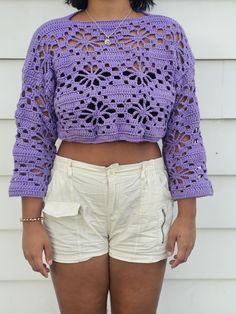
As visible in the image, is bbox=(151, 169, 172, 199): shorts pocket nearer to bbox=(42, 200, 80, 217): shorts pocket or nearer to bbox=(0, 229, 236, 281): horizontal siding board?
bbox=(42, 200, 80, 217): shorts pocket

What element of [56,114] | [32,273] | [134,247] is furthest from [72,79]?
[32,273]

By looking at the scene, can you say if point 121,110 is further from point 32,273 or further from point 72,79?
point 32,273

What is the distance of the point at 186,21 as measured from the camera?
5.62ft

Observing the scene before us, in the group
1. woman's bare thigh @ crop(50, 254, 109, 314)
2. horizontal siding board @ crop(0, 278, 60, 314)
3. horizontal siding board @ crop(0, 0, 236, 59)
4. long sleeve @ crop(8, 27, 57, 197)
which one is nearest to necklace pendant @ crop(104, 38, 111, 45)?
long sleeve @ crop(8, 27, 57, 197)

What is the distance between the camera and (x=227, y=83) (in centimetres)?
175

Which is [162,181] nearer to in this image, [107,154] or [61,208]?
[107,154]

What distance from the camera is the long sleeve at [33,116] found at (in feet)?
4.57

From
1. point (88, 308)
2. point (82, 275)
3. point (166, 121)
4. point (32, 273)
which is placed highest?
point (166, 121)

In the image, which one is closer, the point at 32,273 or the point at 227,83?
the point at 227,83

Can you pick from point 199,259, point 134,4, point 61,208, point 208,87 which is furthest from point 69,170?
point 199,259

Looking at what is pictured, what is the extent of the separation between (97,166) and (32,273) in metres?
0.73

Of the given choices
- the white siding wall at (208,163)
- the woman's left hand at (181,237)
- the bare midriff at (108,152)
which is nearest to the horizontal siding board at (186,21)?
the white siding wall at (208,163)

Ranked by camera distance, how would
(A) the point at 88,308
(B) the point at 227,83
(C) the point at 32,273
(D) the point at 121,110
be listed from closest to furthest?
1. (D) the point at 121,110
2. (A) the point at 88,308
3. (B) the point at 227,83
4. (C) the point at 32,273

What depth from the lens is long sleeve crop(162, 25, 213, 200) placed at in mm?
1436
